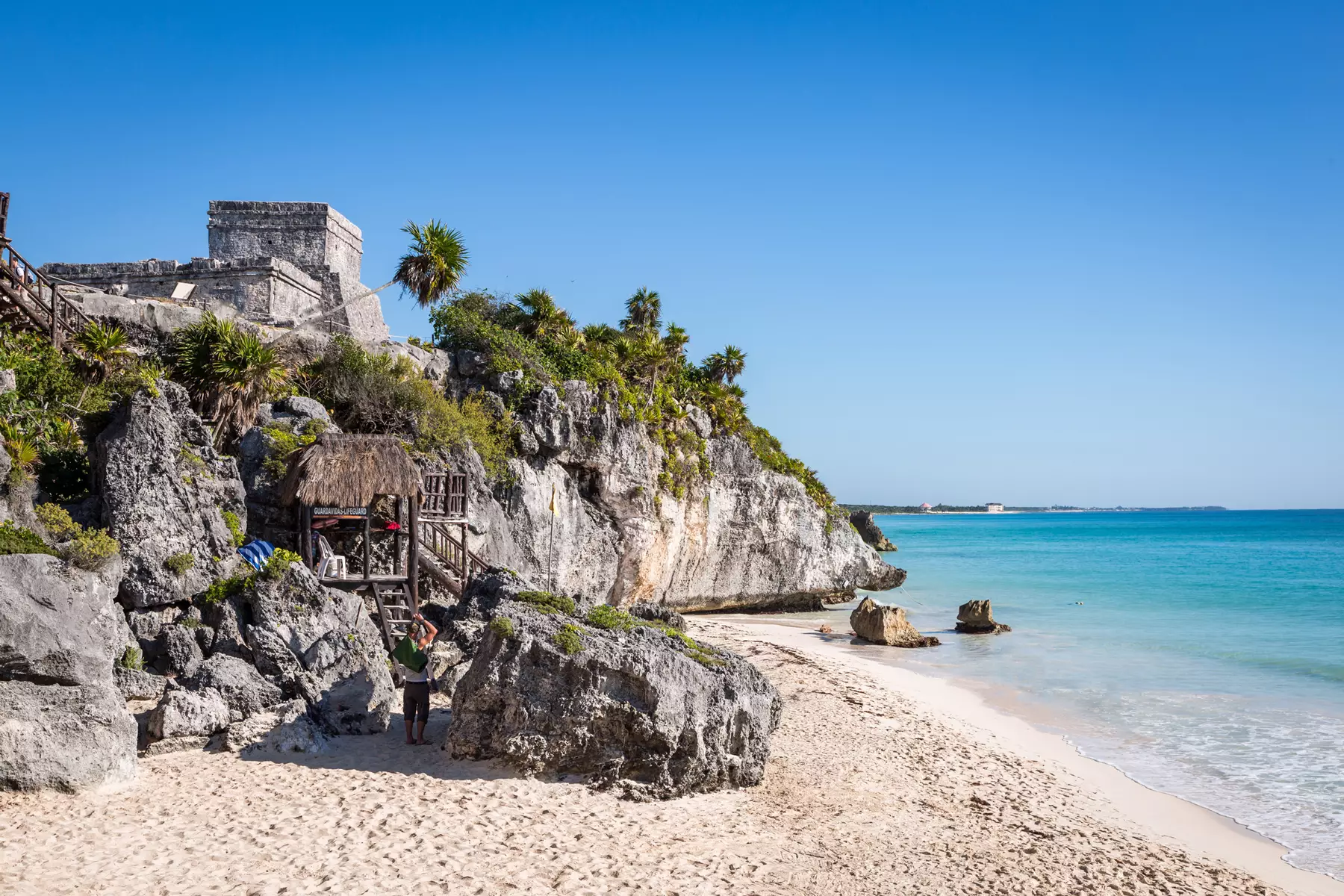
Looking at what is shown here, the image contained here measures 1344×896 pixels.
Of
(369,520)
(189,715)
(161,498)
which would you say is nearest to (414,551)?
(369,520)

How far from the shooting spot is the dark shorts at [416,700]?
8992mm

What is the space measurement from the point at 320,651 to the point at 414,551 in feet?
13.5

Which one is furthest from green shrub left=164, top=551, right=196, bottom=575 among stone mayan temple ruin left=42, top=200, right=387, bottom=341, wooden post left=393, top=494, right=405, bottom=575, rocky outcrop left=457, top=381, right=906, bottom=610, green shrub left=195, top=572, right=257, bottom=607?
stone mayan temple ruin left=42, top=200, right=387, bottom=341

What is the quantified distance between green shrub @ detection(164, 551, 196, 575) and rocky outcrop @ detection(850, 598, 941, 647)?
15697 millimetres

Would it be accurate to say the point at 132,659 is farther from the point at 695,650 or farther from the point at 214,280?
the point at 214,280

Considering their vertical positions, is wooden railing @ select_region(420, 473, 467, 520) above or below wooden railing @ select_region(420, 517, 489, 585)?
above

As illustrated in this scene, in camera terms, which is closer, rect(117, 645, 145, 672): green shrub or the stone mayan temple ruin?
rect(117, 645, 145, 672): green shrub

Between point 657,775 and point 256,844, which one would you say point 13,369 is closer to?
point 256,844

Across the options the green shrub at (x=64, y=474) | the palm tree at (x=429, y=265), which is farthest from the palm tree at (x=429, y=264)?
the green shrub at (x=64, y=474)

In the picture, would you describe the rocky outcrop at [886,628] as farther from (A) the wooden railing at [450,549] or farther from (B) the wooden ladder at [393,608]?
(B) the wooden ladder at [393,608]

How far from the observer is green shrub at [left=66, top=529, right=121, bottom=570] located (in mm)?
8484

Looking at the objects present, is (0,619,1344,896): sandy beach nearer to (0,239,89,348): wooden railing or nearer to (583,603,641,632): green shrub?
(583,603,641,632): green shrub

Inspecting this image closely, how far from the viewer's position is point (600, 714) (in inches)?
331

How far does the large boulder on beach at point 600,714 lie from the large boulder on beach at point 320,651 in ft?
5.08
